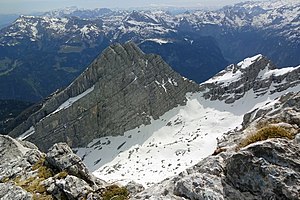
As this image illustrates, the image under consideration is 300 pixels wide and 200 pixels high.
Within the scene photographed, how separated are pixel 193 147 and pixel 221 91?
53110 mm

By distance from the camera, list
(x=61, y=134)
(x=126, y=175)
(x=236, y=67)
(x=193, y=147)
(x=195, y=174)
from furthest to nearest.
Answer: (x=236, y=67) < (x=61, y=134) < (x=193, y=147) < (x=126, y=175) < (x=195, y=174)

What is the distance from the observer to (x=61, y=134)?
484 feet

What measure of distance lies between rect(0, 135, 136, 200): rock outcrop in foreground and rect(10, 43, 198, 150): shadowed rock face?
110764 mm

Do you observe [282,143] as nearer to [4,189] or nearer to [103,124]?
[4,189]

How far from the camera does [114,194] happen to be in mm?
22797

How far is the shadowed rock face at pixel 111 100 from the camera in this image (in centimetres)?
14838

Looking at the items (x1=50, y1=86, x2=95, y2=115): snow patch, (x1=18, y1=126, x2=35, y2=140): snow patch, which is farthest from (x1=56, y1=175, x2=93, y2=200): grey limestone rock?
(x1=50, y1=86, x2=95, y2=115): snow patch

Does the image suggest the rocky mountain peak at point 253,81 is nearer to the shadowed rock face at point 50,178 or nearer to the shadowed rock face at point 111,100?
the shadowed rock face at point 111,100

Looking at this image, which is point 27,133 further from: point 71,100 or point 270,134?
point 270,134

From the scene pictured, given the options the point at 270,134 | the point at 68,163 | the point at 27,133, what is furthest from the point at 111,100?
the point at 270,134

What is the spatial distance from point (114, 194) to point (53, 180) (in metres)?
6.98

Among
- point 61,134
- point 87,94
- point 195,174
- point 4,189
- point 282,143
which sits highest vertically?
point 282,143

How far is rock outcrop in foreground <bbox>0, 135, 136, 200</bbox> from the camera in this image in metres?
24.6

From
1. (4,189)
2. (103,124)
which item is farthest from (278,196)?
(103,124)
